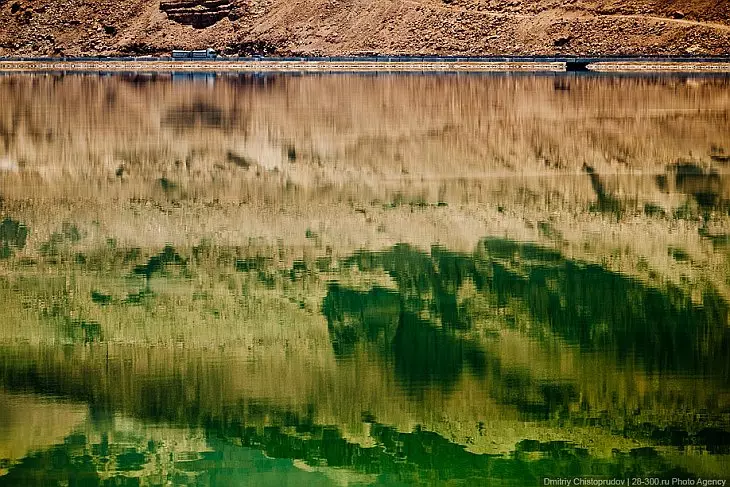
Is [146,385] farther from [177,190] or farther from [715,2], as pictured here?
[715,2]

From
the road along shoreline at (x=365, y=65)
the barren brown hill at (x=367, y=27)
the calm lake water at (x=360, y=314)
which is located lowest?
the calm lake water at (x=360, y=314)

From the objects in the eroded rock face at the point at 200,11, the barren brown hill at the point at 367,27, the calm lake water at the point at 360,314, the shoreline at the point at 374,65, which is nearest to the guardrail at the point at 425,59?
the shoreline at the point at 374,65

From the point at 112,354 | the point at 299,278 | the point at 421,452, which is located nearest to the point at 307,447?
the point at 421,452

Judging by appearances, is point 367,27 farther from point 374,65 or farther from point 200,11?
point 200,11

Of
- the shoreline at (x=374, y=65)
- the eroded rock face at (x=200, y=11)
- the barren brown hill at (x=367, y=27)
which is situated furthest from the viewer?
the eroded rock face at (x=200, y=11)

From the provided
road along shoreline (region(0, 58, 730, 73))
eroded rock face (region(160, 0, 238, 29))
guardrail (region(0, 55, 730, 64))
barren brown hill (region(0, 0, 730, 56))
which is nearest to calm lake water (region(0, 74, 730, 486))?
road along shoreline (region(0, 58, 730, 73))

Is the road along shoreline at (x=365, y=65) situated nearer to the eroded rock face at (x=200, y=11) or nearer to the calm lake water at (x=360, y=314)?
the eroded rock face at (x=200, y=11)

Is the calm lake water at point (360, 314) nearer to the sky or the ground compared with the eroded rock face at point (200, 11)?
nearer to the ground
